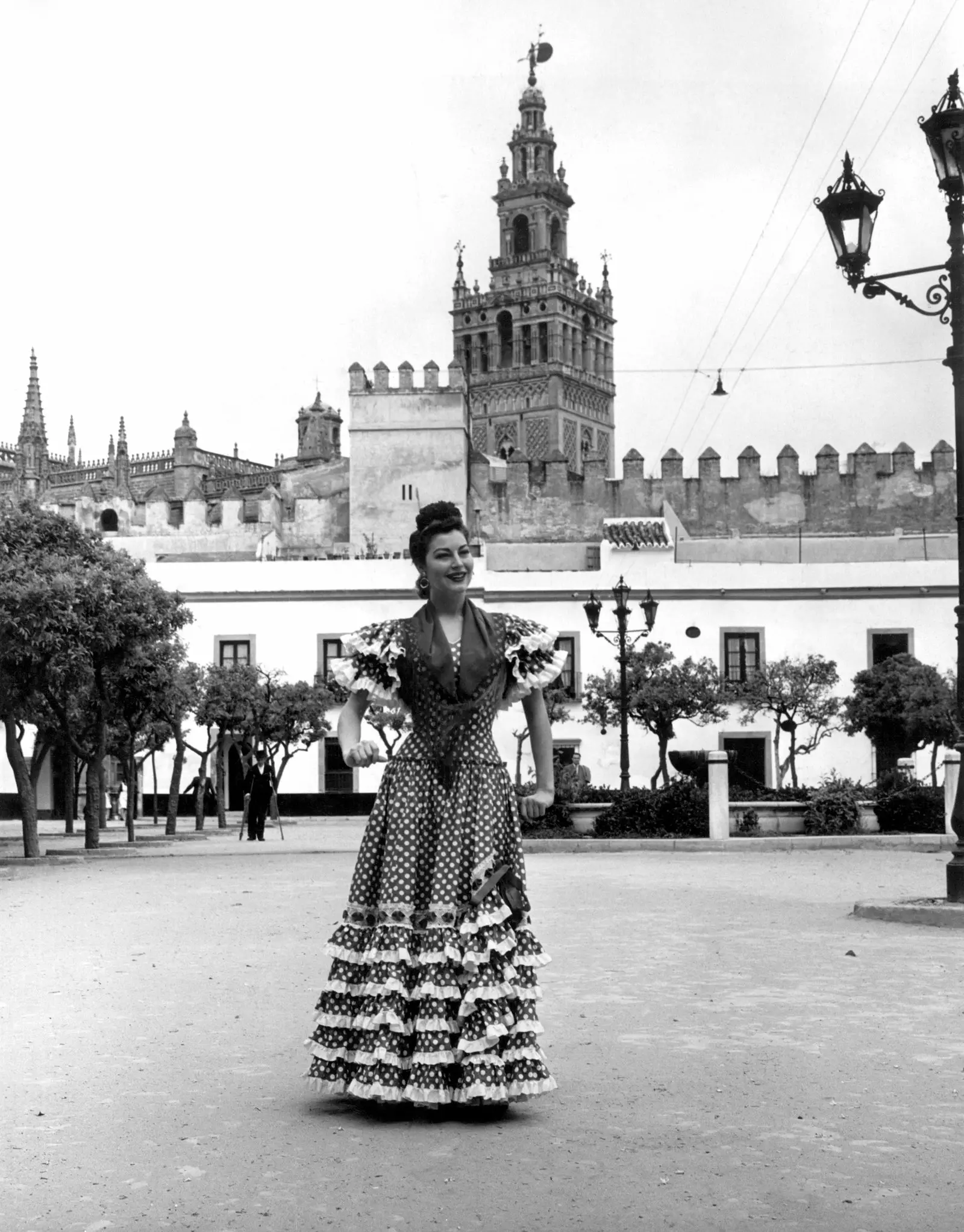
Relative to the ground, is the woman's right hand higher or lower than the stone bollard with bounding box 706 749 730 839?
higher

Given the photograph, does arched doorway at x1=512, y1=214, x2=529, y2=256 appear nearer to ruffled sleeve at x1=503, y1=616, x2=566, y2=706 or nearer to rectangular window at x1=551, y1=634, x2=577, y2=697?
rectangular window at x1=551, y1=634, x2=577, y2=697

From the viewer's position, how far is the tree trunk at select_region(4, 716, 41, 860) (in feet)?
64.0

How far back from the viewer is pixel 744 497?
2014 inches

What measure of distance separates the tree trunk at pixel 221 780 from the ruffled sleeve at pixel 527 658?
2821 cm

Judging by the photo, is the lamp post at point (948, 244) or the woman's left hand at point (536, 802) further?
the lamp post at point (948, 244)

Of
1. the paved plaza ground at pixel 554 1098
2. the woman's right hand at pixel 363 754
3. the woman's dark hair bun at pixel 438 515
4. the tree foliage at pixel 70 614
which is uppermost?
the tree foliage at pixel 70 614

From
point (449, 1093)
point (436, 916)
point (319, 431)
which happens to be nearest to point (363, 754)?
point (436, 916)

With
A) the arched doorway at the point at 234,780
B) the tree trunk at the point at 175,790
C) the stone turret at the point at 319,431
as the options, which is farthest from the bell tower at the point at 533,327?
the tree trunk at the point at 175,790

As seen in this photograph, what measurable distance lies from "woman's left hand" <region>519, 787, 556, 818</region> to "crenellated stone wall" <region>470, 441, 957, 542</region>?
4583 cm

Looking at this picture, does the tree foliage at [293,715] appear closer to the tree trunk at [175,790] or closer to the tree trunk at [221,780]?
the tree trunk at [221,780]

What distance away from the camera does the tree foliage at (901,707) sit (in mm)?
32938

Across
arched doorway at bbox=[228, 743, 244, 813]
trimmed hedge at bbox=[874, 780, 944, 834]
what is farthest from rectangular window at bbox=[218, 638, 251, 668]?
trimmed hedge at bbox=[874, 780, 944, 834]

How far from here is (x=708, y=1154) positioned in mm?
4316

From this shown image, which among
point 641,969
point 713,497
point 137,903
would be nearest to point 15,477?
point 713,497
